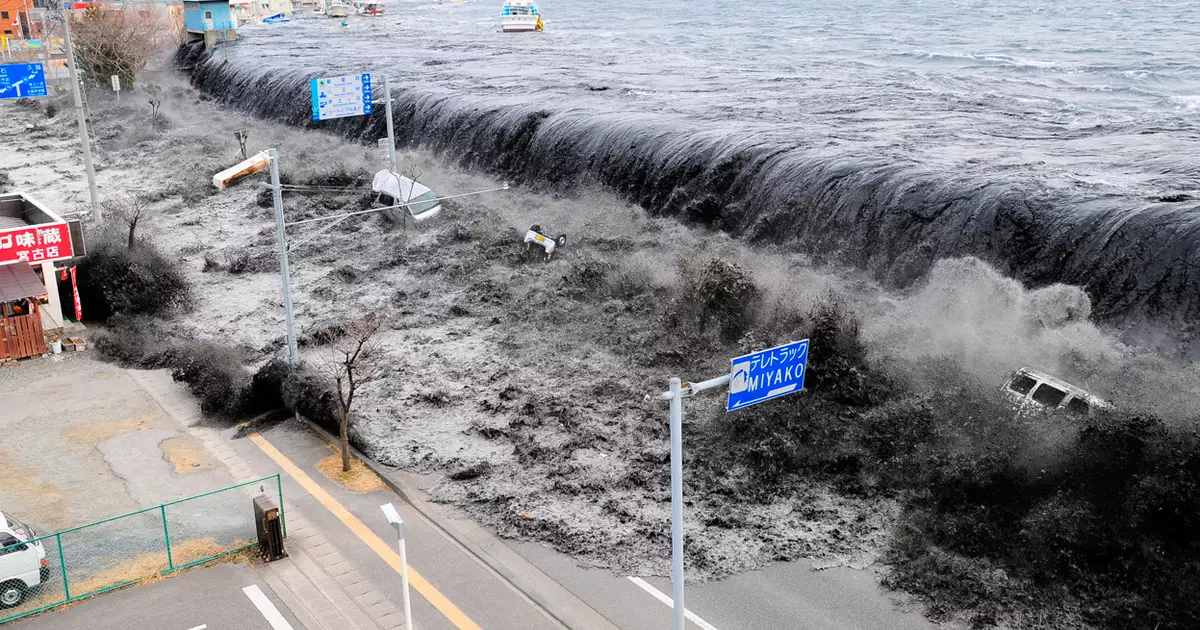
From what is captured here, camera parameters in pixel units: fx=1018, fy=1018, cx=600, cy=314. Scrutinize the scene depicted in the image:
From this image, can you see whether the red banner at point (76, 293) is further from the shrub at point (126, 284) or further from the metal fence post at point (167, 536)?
the metal fence post at point (167, 536)

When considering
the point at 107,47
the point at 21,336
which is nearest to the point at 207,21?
the point at 107,47

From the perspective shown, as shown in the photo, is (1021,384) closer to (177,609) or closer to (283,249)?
(283,249)

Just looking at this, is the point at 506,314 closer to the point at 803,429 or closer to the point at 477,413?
the point at 477,413

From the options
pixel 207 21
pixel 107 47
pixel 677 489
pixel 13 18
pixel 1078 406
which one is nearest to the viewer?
pixel 677 489

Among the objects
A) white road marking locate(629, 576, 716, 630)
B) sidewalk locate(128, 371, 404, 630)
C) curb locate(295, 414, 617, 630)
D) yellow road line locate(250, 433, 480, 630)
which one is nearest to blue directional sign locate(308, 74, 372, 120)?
yellow road line locate(250, 433, 480, 630)

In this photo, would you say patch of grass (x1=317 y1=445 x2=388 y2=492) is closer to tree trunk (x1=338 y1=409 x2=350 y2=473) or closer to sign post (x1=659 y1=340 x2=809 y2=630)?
tree trunk (x1=338 y1=409 x2=350 y2=473)

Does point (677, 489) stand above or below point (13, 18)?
below

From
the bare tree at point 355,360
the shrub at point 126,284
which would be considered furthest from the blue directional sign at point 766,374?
the shrub at point 126,284

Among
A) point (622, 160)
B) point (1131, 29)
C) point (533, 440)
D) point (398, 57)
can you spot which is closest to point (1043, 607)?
point (533, 440)
